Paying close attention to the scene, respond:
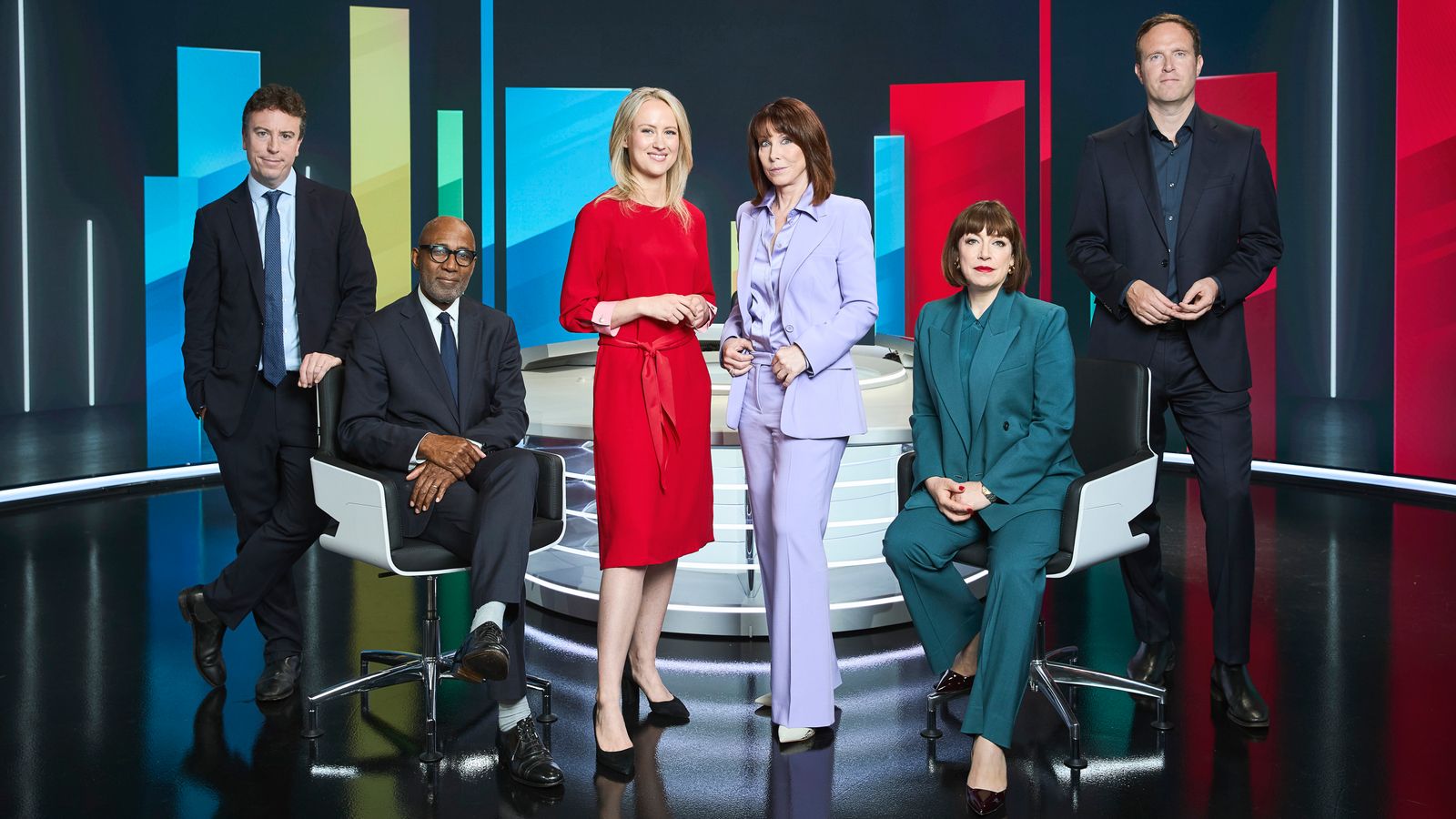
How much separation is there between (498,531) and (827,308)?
3.04ft

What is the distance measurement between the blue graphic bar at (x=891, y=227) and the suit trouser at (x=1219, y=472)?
13.1 feet

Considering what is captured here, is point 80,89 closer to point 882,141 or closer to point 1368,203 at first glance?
point 882,141

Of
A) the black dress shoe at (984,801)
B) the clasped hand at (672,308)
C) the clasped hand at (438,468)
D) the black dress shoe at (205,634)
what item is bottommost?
the black dress shoe at (984,801)

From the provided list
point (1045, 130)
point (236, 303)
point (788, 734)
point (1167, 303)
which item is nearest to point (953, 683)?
point (788, 734)

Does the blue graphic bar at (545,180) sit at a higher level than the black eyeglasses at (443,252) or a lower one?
higher

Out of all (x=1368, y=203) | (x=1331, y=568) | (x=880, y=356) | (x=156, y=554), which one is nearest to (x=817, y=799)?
(x=880, y=356)

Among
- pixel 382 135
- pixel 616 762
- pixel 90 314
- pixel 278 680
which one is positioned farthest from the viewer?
pixel 382 135

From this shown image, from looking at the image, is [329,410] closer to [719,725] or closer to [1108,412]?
[719,725]

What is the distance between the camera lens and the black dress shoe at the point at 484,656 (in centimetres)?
279

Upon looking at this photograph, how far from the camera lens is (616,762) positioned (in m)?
3.01

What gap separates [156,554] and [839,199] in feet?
11.5

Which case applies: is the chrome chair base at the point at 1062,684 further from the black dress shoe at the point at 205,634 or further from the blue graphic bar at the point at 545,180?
the blue graphic bar at the point at 545,180

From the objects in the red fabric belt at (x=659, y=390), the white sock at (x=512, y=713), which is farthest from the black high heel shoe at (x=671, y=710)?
the red fabric belt at (x=659, y=390)

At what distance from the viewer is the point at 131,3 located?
6.42m
